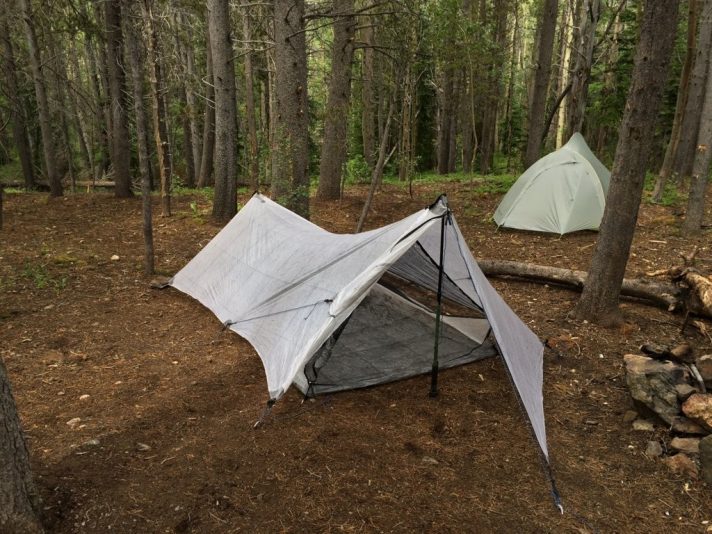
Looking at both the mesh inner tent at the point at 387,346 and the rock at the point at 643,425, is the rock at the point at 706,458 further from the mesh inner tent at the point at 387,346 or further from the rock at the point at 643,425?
the mesh inner tent at the point at 387,346

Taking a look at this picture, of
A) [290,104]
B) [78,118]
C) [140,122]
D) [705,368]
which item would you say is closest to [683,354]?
[705,368]

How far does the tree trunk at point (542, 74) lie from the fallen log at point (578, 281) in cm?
717

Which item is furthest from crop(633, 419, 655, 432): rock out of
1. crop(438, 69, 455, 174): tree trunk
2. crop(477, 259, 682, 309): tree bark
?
crop(438, 69, 455, 174): tree trunk

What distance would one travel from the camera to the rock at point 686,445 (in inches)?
139

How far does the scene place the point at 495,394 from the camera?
14.8ft

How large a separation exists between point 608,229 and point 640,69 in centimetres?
162

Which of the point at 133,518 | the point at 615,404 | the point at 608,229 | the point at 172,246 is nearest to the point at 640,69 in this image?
the point at 608,229

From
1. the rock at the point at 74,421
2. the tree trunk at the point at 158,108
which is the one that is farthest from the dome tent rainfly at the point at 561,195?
the rock at the point at 74,421

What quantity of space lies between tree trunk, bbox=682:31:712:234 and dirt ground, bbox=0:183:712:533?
3.41m

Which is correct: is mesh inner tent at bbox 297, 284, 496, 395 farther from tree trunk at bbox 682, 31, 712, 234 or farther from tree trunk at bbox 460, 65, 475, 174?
tree trunk at bbox 460, 65, 475, 174

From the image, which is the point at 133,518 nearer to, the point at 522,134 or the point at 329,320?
the point at 329,320

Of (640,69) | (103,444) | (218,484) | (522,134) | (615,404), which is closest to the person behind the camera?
(218,484)

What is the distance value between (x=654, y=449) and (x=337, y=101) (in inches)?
351

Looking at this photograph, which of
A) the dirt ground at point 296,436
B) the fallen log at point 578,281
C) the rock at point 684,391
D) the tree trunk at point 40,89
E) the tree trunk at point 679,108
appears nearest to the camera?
the dirt ground at point 296,436
